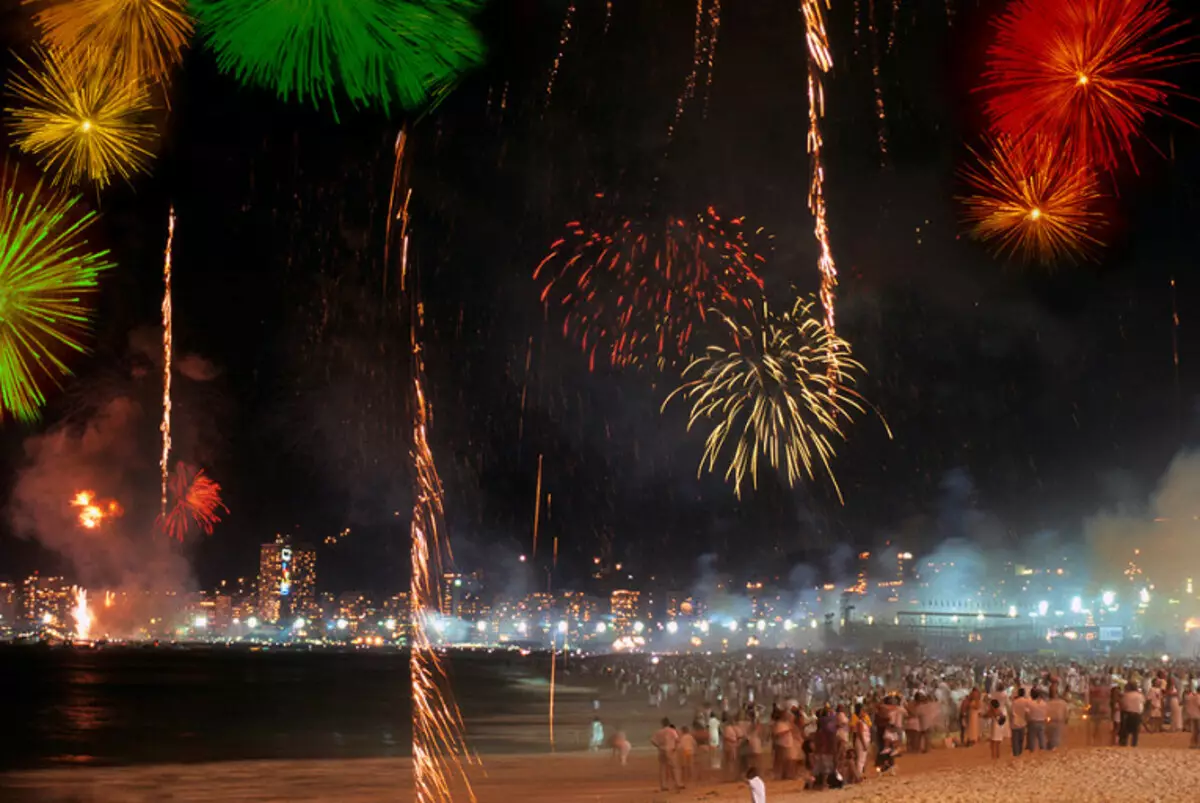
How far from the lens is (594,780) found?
24.9 m

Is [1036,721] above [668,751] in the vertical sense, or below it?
above

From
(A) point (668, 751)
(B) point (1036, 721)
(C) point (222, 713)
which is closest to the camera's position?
(B) point (1036, 721)

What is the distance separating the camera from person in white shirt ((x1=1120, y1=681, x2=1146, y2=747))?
1922 centimetres

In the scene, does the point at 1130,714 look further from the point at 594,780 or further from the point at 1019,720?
the point at 594,780

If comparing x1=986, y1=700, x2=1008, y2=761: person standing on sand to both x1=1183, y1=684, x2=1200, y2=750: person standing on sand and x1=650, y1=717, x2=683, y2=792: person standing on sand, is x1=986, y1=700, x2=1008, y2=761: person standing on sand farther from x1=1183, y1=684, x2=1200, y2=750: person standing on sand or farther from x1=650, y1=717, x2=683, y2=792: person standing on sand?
x1=650, y1=717, x2=683, y2=792: person standing on sand

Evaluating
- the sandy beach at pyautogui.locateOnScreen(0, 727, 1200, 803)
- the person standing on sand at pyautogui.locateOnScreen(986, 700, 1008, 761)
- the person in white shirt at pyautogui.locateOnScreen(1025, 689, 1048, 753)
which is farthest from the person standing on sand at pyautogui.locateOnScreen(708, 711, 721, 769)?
the person in white shirt at pyautogui.locateOnScreen(1025, 689, 1048, 753)

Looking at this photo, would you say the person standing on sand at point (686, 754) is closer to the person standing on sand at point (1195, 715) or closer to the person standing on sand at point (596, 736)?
the person standing on sand at point (1195, 715)

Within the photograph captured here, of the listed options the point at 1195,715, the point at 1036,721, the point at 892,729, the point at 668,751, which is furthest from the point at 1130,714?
the point at 668,751

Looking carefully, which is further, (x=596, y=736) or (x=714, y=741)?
(x=596, y=736)

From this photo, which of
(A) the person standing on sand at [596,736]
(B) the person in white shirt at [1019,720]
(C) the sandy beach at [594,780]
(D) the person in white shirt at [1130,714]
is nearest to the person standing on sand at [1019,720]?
(B) the person in white shirt at [1019,720]

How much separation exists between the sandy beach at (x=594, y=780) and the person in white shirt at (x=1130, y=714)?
0.49 metres

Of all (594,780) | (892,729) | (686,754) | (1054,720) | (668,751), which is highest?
(1054,720)

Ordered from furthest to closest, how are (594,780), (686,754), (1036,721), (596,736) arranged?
(596,736)
(594,780)
(686,754)
(1036,721)

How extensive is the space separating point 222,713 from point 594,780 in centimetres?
3892
